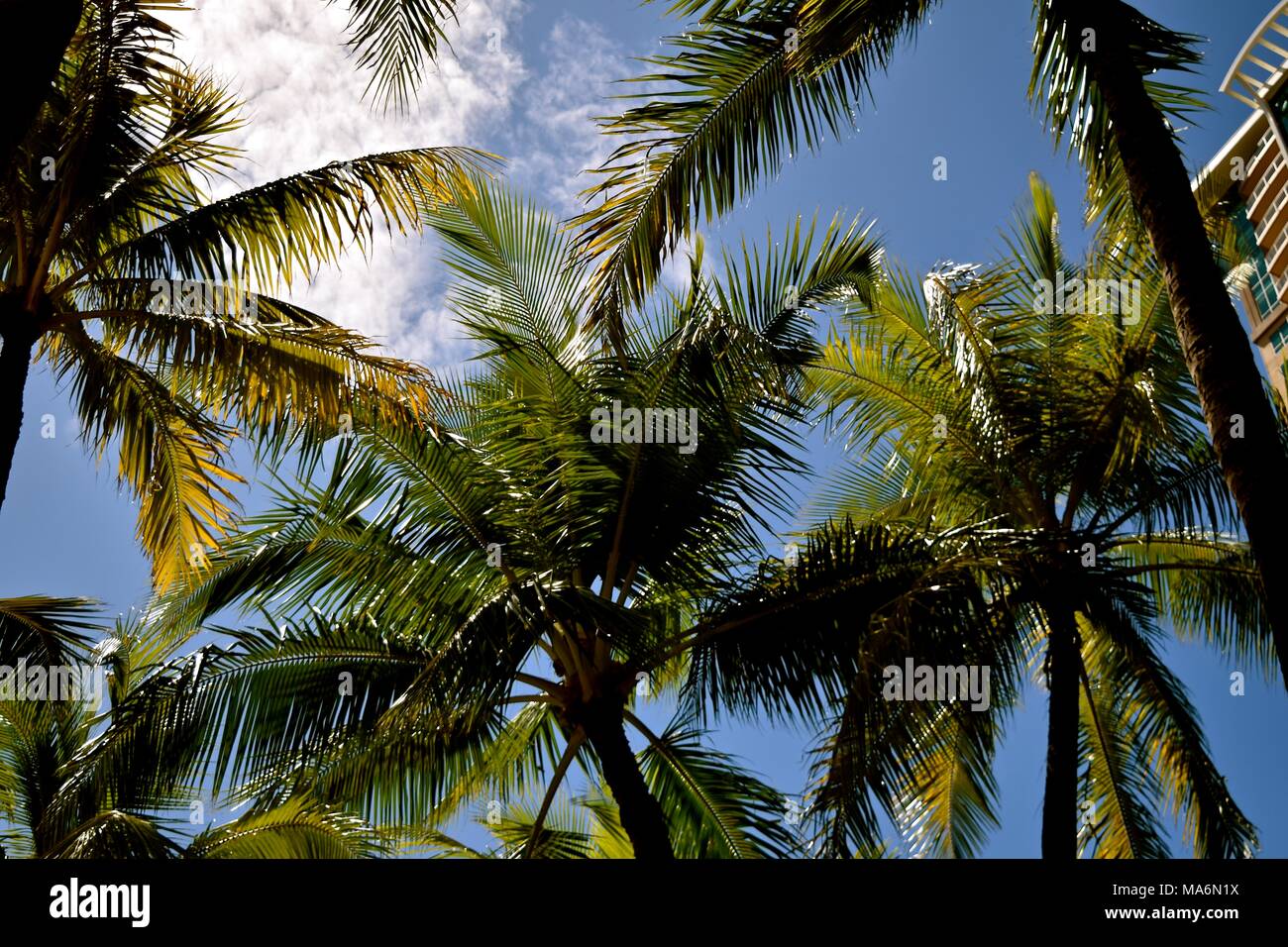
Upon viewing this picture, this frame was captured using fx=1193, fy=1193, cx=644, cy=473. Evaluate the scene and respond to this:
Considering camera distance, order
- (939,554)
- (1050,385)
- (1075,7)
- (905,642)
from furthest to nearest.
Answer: (1050,385), (939,554), (905,642), (1075,7)

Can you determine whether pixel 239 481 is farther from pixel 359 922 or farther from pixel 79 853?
pixel 359 922

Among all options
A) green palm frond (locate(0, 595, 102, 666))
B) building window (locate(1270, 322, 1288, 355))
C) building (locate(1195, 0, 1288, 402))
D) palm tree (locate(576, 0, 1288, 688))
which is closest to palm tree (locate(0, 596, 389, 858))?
green palm frond (locate(0, 595, 102, 666))

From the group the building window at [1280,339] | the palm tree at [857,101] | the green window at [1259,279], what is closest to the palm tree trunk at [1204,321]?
the palm tree at [857,101]

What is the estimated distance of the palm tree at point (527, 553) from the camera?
872cm

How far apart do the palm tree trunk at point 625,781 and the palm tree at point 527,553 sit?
0.05 feet

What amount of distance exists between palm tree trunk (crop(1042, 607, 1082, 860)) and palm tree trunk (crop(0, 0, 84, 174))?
749 cm

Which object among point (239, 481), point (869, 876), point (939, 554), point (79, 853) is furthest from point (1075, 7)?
point (79, 853)

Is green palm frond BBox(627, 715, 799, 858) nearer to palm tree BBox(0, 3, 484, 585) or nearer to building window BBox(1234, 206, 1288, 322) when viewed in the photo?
palm tree BBox(0, 3, 484, 585)

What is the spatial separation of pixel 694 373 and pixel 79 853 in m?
5.34

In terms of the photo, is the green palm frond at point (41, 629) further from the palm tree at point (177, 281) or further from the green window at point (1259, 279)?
the green window at point (1259, 279)

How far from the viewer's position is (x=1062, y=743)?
859cm

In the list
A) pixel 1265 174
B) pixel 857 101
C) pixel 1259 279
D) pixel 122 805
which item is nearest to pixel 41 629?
pixel 122 805

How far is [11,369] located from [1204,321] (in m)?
6.71

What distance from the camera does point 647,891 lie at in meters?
3.89
